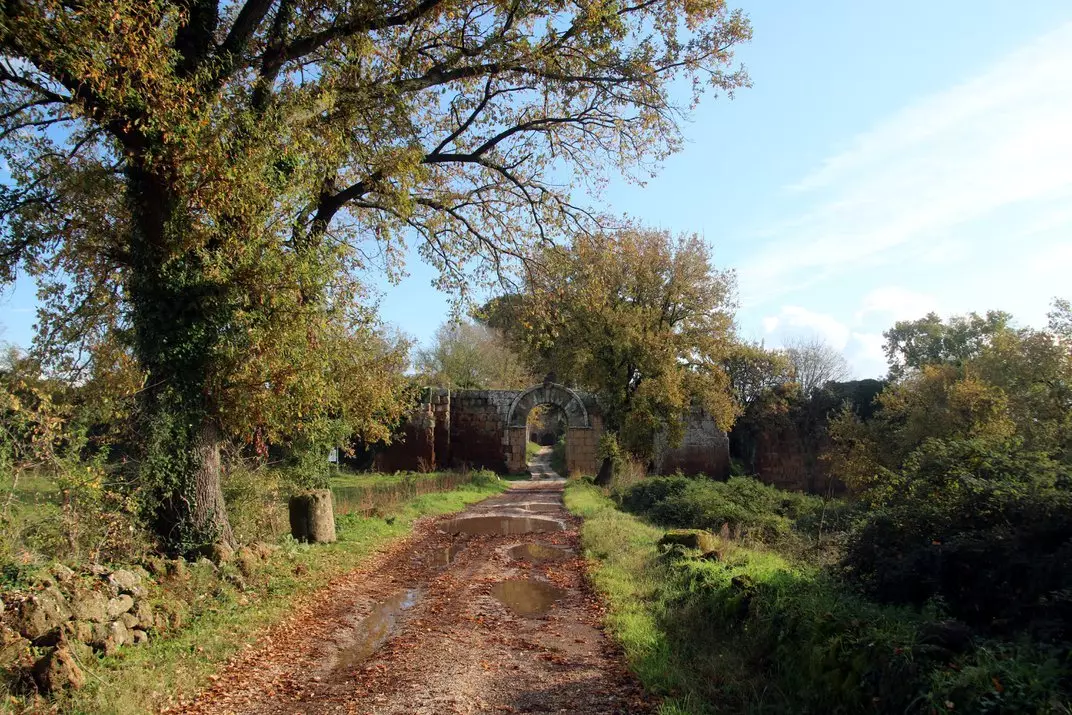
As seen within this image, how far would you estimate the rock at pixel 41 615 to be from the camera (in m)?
4.92

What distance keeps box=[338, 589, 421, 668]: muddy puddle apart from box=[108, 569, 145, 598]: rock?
76.5 inches

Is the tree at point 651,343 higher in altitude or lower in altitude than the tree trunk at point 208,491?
higher

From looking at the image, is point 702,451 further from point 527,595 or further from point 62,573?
point 62,573

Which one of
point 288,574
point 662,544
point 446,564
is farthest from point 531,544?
point 288,574

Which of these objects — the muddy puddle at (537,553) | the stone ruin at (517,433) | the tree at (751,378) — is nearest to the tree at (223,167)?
the muddy puddle at (537,553)

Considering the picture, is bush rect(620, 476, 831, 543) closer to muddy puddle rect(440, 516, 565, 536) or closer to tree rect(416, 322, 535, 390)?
muddy puddle rect(440, 516, 565, 536)

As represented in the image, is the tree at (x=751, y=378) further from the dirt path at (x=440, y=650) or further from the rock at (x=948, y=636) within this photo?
the rock at (x=948, y=636)

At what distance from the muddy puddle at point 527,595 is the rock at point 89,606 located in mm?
4100

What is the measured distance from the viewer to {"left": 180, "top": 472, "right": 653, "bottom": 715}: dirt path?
17.1 feet

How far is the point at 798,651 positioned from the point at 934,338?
1730 inches

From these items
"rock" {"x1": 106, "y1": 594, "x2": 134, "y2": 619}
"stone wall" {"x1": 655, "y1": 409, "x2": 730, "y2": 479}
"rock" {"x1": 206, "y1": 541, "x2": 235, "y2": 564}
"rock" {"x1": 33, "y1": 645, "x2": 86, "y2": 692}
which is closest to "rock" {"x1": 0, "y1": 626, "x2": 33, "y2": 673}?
"rock" {"x1": 33, "y1": 645, "x2": 86, "y2": 692}

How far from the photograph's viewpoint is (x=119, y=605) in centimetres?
593

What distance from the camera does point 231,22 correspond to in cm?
1041

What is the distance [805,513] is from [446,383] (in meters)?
19.9
